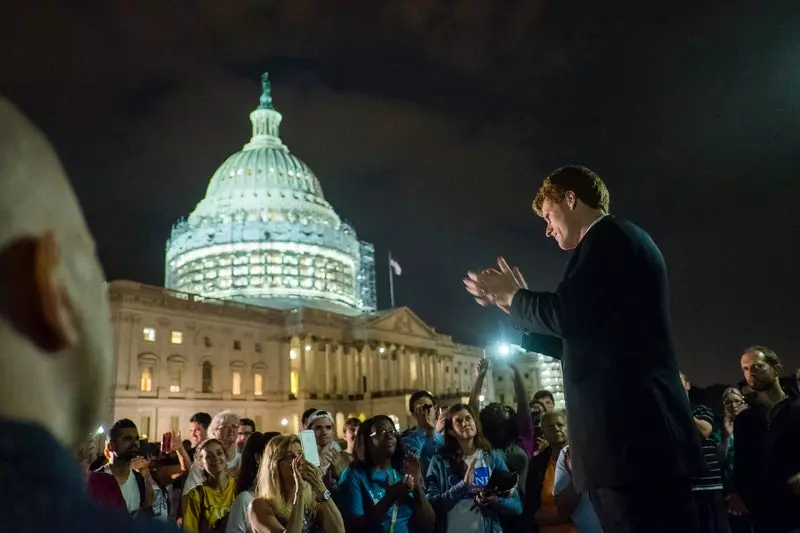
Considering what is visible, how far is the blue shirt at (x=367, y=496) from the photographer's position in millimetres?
5746

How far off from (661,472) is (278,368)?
62733 millimetres

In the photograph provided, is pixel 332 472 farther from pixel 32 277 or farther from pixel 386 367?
pixel 386 367

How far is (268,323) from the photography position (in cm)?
6306

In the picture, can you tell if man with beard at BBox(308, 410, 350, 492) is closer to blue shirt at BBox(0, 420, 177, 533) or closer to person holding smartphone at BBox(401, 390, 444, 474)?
person holding smartphone at BBox(401, 390, 444, 474)

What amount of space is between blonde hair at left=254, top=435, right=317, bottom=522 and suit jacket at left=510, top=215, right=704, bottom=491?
287 cm

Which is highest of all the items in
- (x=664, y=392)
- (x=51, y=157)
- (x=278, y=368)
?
(x=278, y=368)

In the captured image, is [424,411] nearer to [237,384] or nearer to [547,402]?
[547,402]

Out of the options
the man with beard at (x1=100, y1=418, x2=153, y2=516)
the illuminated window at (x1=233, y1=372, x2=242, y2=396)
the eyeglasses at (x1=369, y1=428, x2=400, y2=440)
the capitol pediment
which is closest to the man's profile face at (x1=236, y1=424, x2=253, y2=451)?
the man with beard at (x1=100, y1=418, x2=153, y2=516)

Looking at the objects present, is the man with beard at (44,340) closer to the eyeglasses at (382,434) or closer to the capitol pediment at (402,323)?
the eyeglasses at (382,434)

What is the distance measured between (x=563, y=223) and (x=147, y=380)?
5406 centimetres

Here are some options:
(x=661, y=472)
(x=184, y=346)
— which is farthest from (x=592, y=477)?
(x=184, y=346)

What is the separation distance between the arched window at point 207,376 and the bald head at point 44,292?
59057 mm

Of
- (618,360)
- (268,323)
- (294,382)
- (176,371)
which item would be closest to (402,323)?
(294,382)

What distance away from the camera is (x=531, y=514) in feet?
19.7
